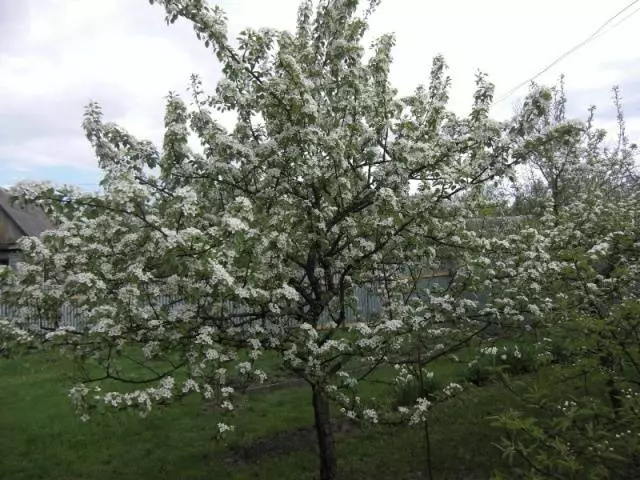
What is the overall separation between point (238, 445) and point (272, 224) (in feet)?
12.1

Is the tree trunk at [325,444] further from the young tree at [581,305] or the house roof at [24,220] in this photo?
the house roof at [24,220]

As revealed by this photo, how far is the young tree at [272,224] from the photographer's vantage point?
166 inches

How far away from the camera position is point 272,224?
481 cm

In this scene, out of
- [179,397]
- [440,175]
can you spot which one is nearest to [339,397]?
[179,397]

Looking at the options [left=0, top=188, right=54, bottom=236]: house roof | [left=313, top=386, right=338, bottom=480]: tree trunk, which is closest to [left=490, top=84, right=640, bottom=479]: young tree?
[left=313, top=386, right=338, bottom=480]: tree trunk

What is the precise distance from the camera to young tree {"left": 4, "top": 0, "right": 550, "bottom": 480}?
4207mm

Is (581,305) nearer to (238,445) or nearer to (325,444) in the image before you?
(325,444)

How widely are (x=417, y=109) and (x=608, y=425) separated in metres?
4.23

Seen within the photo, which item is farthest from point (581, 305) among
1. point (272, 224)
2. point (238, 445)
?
point (238, 445)

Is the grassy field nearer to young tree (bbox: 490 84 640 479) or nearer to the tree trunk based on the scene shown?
the tree trunk

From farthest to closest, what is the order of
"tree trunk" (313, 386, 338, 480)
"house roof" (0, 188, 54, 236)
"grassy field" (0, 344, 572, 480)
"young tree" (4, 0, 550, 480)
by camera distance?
"house roof" (0, 188, 54, 236) < "grassy field" (0, 344, 572, 480) < "tree trunk" (313, 386, 338, 480) < "young tree" (4, 0, 550, 480)

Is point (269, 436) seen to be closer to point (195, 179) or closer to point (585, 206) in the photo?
point (195, 179)

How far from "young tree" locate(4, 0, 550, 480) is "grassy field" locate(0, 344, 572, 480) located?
3.01 ft

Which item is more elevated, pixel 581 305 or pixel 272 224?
pixel 272 224
